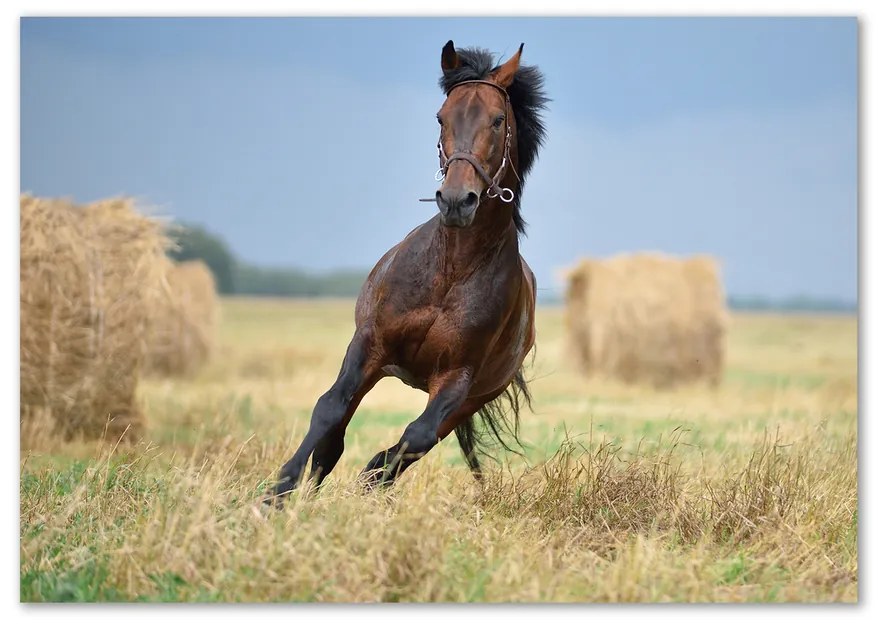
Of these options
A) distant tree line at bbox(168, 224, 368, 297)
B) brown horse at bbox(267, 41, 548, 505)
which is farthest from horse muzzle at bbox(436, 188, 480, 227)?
distant tree line at bbox(168, 224, 368, 297)

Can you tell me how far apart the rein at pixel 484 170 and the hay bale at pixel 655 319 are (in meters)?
10.9

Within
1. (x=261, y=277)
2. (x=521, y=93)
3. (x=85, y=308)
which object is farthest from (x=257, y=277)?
(x=521, y=93)

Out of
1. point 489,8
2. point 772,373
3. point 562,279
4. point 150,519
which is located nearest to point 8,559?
point 150,519

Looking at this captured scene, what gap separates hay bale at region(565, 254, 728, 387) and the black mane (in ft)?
Answer: 34.9

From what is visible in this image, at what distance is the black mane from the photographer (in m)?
5.27

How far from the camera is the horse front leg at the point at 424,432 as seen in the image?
500 cm

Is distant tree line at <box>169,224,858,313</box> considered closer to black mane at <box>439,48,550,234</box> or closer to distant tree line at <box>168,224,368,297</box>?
distant tree line at <box>168,224,368,297</box>

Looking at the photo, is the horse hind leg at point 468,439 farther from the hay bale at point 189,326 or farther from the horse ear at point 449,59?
the hay bale at point 189,326

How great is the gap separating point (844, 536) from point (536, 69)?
2.85 metres

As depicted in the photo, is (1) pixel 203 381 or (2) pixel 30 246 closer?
(2) pixel 30 246

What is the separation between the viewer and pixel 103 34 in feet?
19.7

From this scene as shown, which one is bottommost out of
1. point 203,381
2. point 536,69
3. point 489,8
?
point 203,381

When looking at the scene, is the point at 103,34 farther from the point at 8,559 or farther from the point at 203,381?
the point at 203,381

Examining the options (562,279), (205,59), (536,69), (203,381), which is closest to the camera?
(536,69)
